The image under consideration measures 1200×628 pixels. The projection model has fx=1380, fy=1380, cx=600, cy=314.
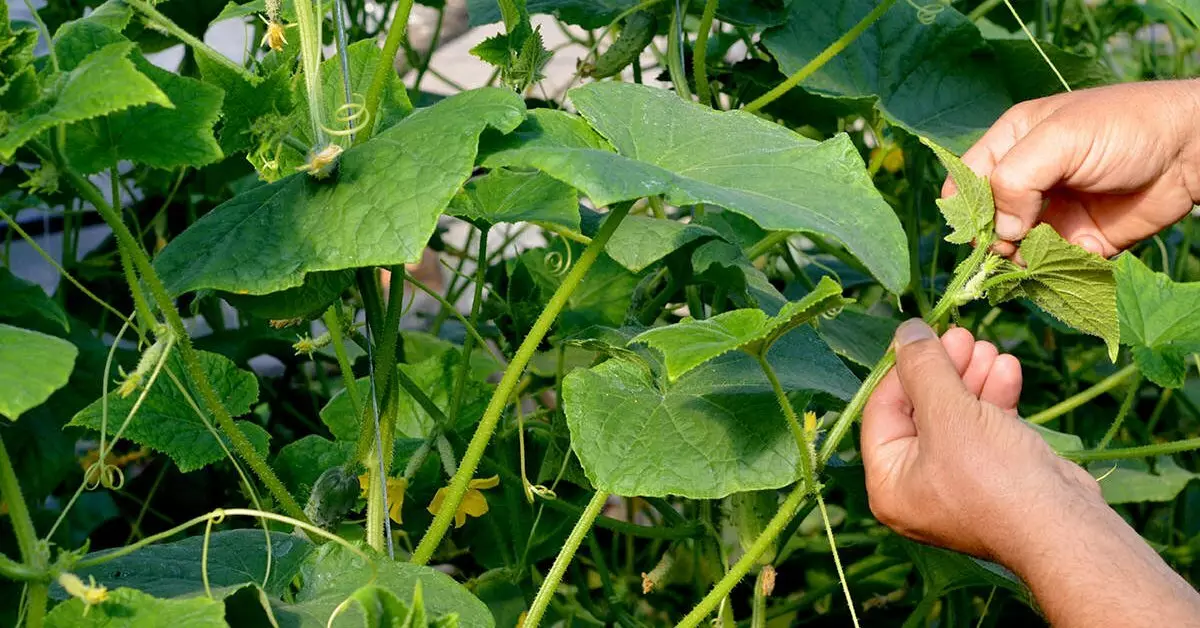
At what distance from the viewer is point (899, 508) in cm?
84

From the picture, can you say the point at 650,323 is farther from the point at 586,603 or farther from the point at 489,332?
the point at 489,332

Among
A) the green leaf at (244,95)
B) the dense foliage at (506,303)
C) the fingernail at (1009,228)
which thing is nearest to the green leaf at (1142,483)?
the dense foliage at (506,303)

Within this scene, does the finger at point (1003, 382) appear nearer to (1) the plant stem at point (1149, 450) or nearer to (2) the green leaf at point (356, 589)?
(1) the plant stem at point (1149, 450)

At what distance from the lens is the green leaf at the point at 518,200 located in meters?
0.94

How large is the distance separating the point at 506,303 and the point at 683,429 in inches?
17.4

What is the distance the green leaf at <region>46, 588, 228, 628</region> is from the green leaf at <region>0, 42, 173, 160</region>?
0.20 meters

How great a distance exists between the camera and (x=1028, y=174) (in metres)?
0.94

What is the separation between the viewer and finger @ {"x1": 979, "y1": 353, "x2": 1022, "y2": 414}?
0.94 meters

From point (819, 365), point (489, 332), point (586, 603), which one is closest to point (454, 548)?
point (586, 603)

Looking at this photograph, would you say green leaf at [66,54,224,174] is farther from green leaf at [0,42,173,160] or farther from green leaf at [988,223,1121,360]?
green leaf at [988,223,1121,360]

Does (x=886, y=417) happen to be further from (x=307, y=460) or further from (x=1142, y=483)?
(x=1142, y=483)

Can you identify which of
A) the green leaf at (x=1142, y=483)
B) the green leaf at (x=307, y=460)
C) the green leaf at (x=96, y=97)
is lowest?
the green leaf at (x=1142, y=483)

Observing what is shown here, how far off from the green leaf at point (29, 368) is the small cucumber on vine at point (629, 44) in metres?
0.73

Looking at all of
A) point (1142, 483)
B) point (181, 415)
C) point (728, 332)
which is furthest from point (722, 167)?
point (1142, 483)
